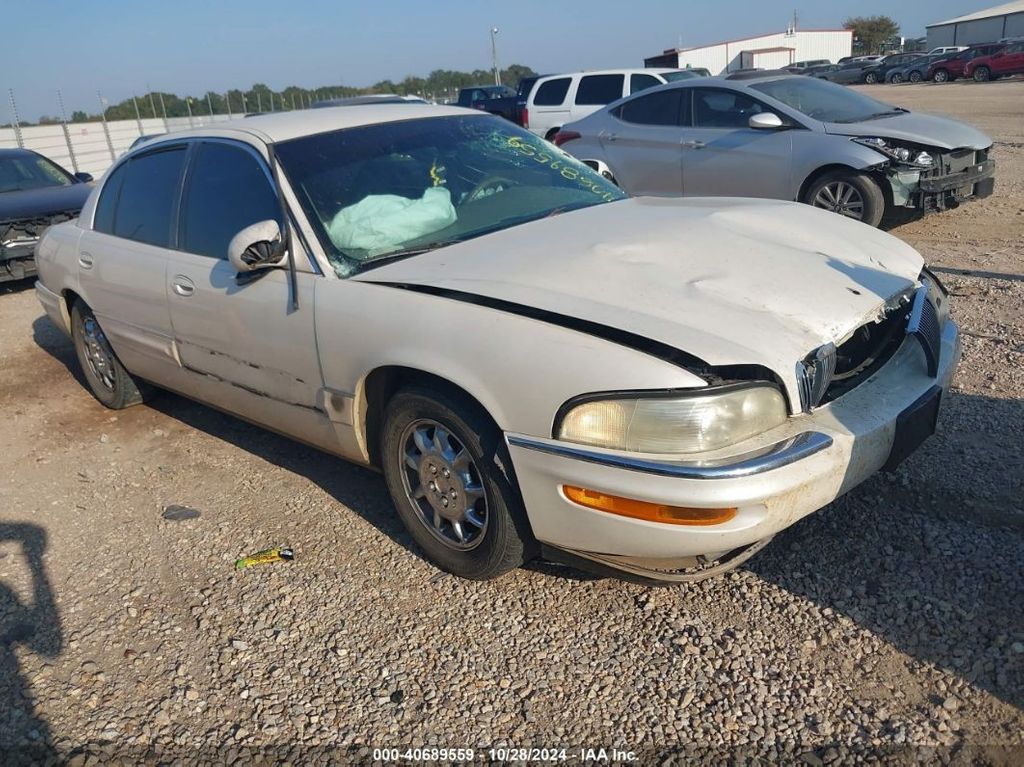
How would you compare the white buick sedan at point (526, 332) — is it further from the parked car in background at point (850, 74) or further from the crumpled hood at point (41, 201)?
the parked car in background at point (850, 74)

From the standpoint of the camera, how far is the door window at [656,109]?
8.90 meters

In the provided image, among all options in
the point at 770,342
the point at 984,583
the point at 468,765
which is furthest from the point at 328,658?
the point at 984,583

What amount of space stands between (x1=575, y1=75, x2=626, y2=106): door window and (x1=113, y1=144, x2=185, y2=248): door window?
1072 centimetres

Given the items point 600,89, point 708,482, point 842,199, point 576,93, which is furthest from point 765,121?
point 576,93

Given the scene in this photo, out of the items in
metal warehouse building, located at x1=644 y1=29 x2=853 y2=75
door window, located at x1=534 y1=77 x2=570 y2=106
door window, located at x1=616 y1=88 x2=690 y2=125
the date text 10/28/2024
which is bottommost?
the date text 10/28/2024

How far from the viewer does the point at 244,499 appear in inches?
160

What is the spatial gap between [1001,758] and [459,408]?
1.82m

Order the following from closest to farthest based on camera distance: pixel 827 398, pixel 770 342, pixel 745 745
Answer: pixel 745 745 < pixel 770 342 < pixel 827 398

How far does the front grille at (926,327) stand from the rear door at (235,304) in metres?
2.25

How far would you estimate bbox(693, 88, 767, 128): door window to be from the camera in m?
8.41

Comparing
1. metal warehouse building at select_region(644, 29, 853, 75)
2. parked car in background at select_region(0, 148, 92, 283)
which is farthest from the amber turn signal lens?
metal warehouse building at select_region(644, 29, 853, 75)

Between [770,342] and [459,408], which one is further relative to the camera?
[459,408]

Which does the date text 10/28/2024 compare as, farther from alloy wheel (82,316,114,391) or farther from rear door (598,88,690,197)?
rear door (598,88,690,197)

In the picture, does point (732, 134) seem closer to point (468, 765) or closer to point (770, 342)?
point (770, 342)
